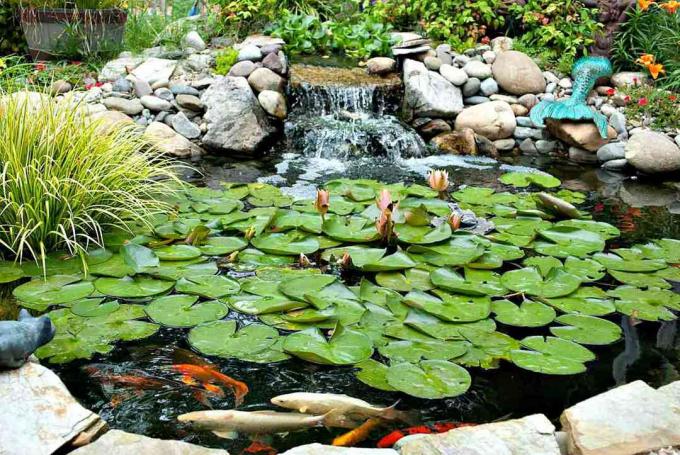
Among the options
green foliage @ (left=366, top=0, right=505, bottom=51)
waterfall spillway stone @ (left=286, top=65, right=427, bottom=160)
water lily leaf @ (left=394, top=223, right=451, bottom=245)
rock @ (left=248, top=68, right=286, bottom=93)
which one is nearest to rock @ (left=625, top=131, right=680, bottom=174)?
waterfall spillway stone @ (left=286, top=65, right=427, bottom=160)

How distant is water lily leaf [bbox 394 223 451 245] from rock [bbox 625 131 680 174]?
3.14 m

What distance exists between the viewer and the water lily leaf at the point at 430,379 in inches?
104

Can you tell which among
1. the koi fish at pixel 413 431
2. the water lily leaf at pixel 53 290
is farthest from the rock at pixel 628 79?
the water lily leaf at pixel 53 290

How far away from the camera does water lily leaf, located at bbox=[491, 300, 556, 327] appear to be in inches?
125

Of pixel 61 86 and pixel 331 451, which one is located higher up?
pixel 61 86

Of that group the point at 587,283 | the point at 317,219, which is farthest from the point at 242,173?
the point at 587,283

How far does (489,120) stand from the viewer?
277 inches

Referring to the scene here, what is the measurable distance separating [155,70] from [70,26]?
0.97 metres

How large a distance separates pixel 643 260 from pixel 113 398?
2.93 metres

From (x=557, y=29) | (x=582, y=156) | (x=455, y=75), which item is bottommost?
(x=582, y=156)

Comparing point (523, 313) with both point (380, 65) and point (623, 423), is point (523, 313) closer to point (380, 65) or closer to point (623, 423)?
point (623, 423)

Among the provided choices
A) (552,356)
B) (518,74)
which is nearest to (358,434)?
(552,356)

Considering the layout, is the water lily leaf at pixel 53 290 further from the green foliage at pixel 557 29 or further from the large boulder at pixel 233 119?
the green foliage at pixel 557 29

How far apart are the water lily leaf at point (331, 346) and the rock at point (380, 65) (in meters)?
4.97
